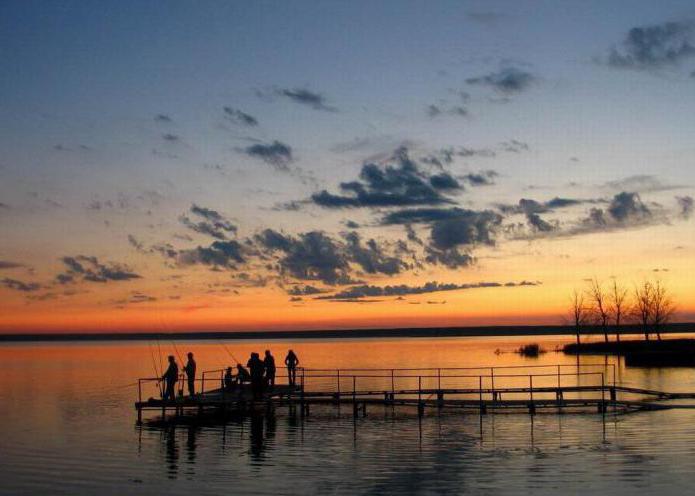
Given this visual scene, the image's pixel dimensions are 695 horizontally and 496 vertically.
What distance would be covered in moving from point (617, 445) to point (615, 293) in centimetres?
11707

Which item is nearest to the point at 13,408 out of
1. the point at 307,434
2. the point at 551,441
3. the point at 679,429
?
the point at 307,434

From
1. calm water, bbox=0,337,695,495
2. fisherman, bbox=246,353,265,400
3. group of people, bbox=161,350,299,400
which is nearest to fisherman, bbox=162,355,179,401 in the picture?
group of people, bbox=161,350,299,400

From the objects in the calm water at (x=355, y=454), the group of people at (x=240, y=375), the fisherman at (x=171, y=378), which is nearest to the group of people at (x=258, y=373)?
the group of people at (x=240, y=375)

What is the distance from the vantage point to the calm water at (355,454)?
78.6 feet

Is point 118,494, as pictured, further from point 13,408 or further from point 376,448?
point 13,408

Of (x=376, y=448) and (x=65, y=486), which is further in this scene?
(x=376, y=448)

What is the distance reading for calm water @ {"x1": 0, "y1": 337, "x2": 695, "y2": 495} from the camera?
23969 millimetres

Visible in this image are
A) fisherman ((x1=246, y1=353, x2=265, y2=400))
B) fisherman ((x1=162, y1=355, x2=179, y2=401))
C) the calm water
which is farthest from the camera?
fisherman ((x1=246, y1=353, x2=265, y2=400))

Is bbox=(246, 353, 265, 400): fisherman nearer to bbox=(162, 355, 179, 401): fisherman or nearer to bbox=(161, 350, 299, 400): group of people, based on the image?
bbox=(161, 350, 299, 400): group of people

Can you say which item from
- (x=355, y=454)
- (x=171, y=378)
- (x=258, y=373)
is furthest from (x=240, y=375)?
(x=355, y=454)

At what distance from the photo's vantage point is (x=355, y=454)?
29.5 metres

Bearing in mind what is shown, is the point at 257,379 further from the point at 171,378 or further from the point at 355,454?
the point at 355,454

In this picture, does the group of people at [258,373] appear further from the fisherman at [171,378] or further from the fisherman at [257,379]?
the fisherman at [171,378]

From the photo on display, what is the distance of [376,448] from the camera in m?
30.8
